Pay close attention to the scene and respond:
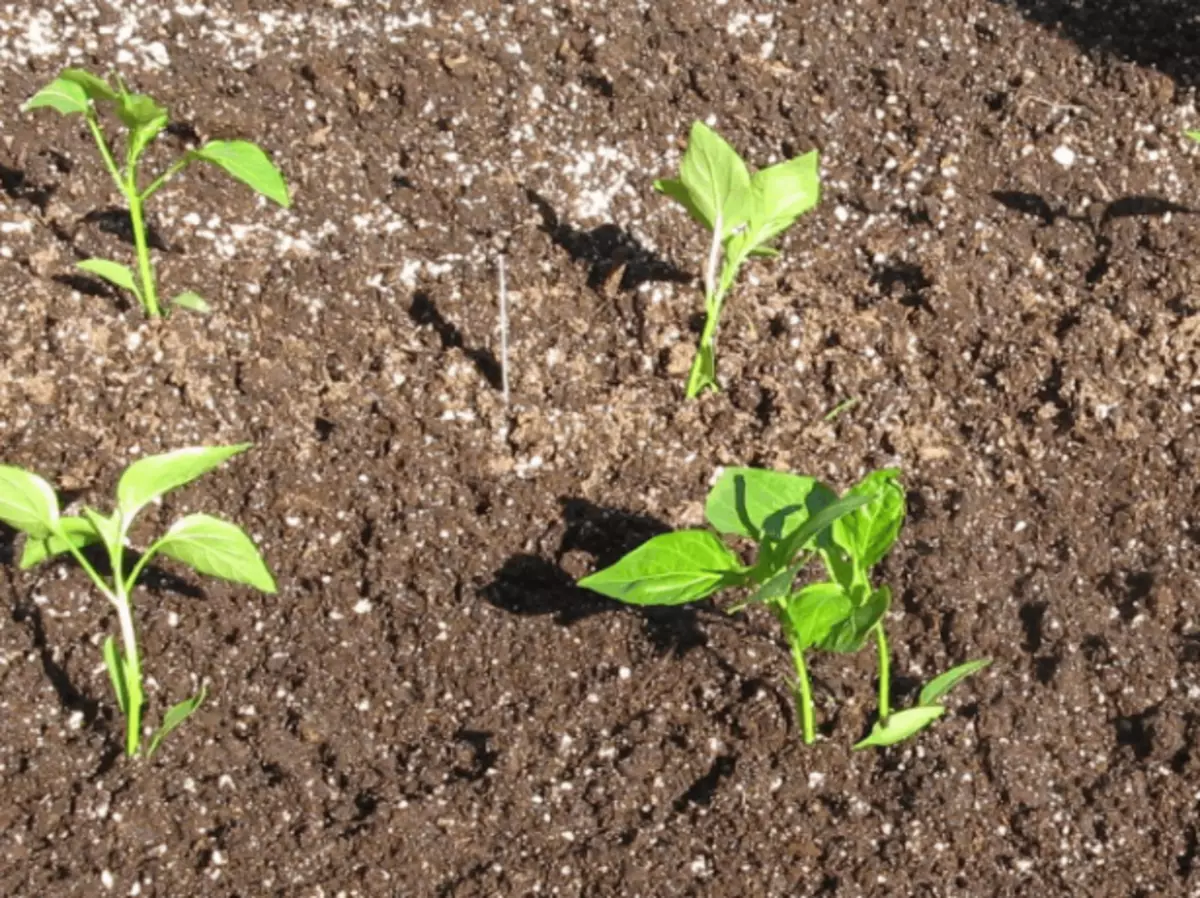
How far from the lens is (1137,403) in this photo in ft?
7.38

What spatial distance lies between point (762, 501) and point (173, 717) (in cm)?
74

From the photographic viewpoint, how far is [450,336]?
229 centimetres

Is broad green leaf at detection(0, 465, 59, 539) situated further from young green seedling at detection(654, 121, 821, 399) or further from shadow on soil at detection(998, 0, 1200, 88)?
shadow on soil at detection(998, 0, 1200, 88)

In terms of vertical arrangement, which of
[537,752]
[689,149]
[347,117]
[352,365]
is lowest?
[537,752]

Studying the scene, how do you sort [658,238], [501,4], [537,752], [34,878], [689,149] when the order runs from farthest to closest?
[501,4], [658,238], [689,149], [537,752], [34,878]

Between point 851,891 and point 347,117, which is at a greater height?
point 347,117

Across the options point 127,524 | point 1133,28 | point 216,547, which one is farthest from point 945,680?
point 1133,28

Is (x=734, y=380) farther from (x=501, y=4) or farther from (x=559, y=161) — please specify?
(x=501, y=4)

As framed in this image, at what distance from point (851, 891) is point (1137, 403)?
0.91 metres

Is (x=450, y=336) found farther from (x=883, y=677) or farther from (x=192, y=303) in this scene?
(x=883, y=677)

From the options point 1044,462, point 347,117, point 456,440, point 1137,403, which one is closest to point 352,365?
point 456,440

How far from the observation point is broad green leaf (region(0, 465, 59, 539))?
1681 mm

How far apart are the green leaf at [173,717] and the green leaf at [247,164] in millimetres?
658

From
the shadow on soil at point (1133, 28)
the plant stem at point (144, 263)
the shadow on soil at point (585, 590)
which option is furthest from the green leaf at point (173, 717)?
the shadow on soil at point (1133, 28)
